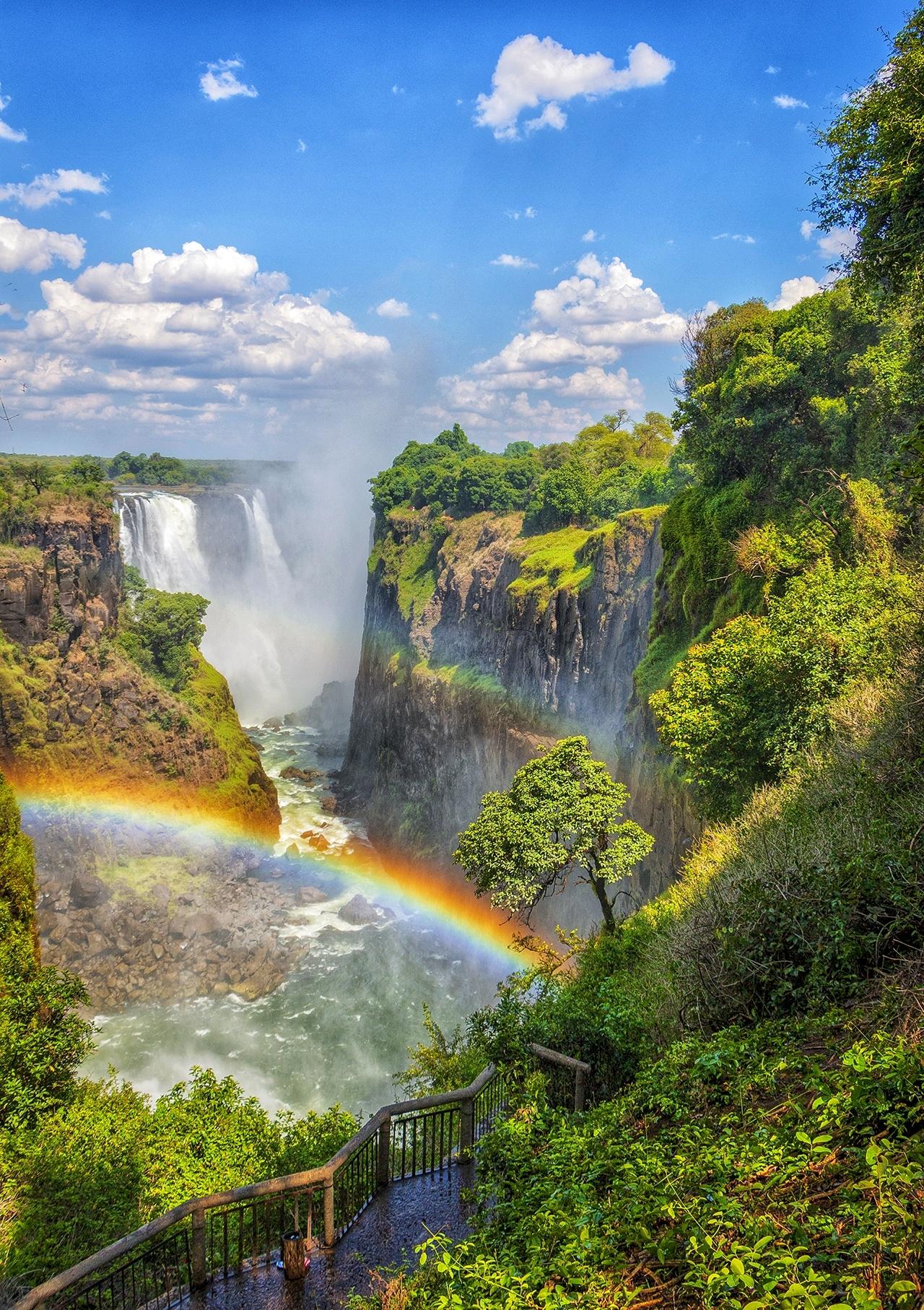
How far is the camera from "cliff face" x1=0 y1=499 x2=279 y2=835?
38.3 m

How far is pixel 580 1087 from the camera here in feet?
33.1

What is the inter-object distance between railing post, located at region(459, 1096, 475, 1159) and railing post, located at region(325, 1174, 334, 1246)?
6.09ft

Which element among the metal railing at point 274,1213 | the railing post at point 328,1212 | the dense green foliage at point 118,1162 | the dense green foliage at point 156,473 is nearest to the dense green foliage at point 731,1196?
the railing post at point 328,1212

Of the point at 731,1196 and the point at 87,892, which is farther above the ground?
the point at 731,1196

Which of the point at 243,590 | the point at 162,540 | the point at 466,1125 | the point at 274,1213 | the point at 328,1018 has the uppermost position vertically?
the point at 162,540

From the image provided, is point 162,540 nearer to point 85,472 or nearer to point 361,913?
point 85,472

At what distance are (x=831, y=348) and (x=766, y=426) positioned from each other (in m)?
2.72

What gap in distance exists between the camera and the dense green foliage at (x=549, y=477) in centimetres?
5228

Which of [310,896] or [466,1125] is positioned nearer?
[466,1125]

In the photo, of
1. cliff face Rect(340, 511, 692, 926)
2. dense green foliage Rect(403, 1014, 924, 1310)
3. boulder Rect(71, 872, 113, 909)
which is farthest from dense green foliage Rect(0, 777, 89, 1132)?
boulder Rect(71, 872, 113, 909)

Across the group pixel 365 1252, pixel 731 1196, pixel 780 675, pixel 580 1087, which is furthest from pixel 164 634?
pixel 731 1196

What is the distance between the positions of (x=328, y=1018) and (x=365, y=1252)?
27809 millimetres

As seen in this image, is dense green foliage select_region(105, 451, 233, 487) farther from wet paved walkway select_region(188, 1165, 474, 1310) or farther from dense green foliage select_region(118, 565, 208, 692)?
wet paved walkway select_region(188, 1165, 474, 1310)

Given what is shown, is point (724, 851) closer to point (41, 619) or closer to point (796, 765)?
point (796, 765)
